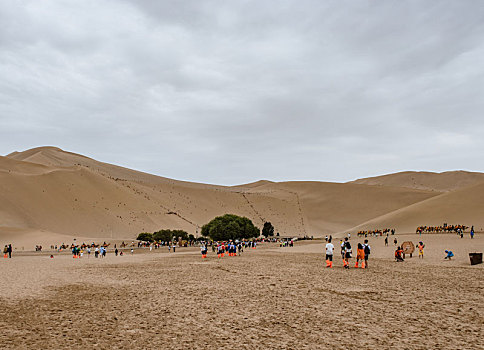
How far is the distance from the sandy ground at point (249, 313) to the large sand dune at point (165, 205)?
53.4 metres

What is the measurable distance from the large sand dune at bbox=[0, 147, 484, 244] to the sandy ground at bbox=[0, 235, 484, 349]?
5338 cm

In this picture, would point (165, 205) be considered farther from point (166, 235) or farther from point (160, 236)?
point (160, 236)

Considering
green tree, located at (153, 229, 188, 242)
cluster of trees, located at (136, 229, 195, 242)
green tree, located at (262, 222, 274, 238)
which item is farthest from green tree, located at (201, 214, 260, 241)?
green tree, located at (262, 222, 274, 238)

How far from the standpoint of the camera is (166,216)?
103 metres

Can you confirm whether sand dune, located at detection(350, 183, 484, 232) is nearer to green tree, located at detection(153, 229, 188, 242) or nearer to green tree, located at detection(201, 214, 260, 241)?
green tree, located at detection(201, 214, 260, 241)

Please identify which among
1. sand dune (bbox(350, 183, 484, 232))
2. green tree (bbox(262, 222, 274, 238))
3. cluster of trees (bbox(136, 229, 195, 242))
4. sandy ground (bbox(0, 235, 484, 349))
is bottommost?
sandy ground (bbox(0, 235, 484, 349))

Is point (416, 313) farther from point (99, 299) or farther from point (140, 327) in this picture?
point (99, 299)

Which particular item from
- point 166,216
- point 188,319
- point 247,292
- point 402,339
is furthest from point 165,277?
point 166,216

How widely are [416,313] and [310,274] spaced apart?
31.2ft

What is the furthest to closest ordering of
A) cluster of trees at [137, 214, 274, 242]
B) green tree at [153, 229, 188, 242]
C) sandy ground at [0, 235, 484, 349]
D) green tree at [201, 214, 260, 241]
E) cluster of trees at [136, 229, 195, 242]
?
green tree at [201, 214, 260, 241] → cluster of trees at [137, 214, 274, 242] → green tree at [153, 229, 188, 242] → cluster of trees at [136, 229, 195, 242] → sandy ground at [0, 235, 484, 349]

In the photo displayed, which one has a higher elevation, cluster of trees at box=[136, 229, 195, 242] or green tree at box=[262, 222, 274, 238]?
green tree at box=[262, 222, 274, 238]

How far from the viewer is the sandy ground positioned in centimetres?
877

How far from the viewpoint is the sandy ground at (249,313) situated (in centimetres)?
877

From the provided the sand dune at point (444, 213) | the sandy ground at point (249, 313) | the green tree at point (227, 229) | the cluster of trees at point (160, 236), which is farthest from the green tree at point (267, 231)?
the sandy ground at point (249, 313)
